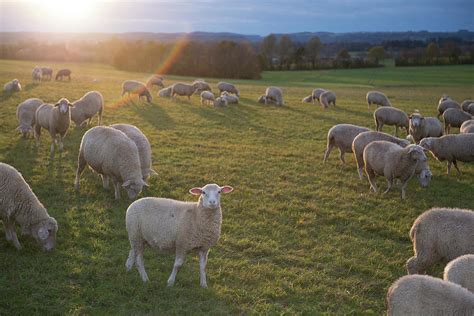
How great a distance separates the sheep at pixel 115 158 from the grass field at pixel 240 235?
514 millimetres

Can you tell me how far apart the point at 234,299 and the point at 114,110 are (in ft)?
65.2

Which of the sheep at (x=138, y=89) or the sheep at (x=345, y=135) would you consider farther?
the sheep at (x=138, y=89)

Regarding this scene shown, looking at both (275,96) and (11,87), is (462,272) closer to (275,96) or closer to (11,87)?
Answer: (275,96)

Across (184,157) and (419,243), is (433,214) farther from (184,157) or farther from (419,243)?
(184,157)

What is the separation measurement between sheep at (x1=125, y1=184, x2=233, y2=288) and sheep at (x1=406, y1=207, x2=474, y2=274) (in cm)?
323

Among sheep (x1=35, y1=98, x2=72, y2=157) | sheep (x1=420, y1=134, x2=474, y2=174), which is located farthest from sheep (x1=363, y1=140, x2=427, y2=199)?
sheep (x1=35, y1=98, x2=72, y2=157)

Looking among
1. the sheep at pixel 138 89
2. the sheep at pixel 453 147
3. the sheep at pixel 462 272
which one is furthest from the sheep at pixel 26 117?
the sheep at pixel 462 272

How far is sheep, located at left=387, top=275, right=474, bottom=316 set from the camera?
4.79m

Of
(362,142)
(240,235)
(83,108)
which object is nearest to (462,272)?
(240,235)

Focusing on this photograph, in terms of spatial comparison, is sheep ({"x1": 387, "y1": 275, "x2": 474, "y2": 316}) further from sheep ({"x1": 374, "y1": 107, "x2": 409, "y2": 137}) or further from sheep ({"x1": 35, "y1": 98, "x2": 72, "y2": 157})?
sheep ({"x1": 374, "y1": 107, "x2": 409, "y2": 137})

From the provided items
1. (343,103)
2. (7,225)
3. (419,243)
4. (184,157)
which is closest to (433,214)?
(419,243)

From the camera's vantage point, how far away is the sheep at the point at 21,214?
787cm

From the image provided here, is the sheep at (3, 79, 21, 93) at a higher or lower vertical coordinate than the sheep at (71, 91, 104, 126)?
higher

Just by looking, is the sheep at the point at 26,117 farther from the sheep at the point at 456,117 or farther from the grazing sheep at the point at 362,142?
the sheep at the point at 456,117
